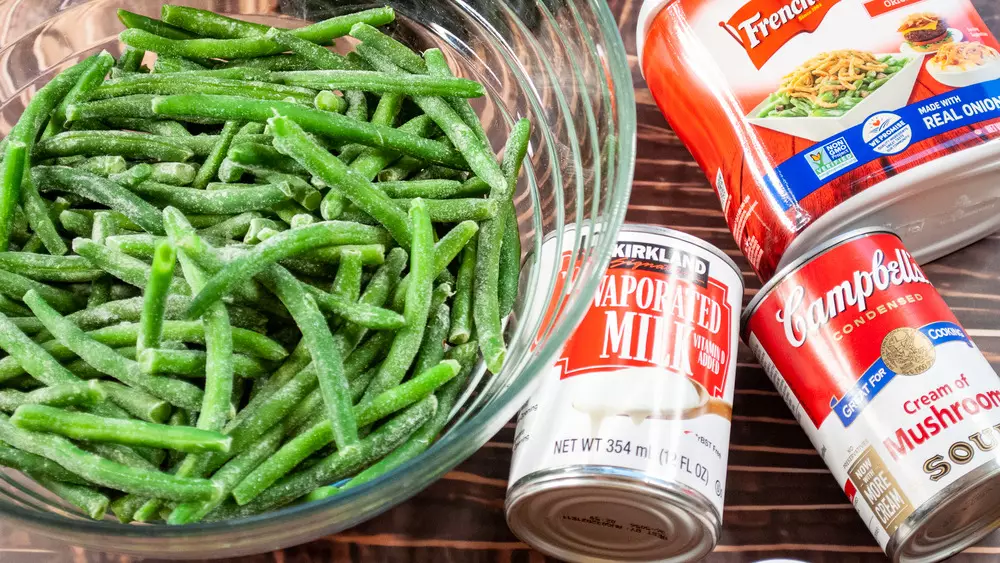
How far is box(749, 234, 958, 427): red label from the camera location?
1.25 metres

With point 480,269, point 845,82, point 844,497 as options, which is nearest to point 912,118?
point 845,82

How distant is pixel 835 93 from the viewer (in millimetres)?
1423

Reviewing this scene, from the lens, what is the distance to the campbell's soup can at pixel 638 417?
1163mm

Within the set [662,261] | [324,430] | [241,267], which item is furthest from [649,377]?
[241,267]

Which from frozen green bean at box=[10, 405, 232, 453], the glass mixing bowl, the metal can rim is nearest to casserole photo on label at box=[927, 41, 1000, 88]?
the metal can rim

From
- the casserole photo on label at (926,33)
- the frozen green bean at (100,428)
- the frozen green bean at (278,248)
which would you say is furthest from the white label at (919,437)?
the frozen green bean at (100,428)

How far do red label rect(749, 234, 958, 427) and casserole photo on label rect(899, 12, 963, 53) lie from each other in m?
0.36

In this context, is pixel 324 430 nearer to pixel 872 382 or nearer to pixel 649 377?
pixel 649 377

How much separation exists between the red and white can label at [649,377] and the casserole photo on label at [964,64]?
0.49 m

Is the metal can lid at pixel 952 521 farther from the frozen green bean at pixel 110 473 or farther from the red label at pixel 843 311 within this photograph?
the frozen green bean at pixel 110 473

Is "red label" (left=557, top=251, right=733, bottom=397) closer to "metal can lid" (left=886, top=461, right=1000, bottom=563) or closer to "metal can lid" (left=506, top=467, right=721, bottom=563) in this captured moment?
"metal can lid" (left=506, top=467, right=721, bottom=563)

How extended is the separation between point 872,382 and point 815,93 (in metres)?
0.49

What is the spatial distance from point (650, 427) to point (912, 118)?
66 cm

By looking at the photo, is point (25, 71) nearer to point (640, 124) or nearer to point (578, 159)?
point (578, 159)
